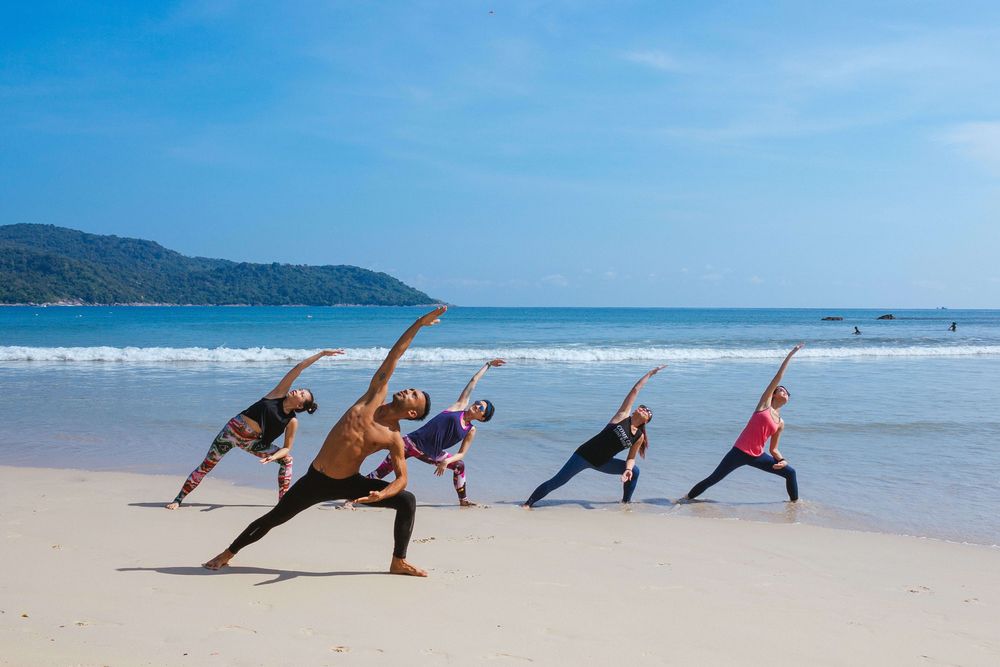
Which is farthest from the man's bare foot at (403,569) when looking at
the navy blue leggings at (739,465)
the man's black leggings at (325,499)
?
the navy blue leggings at (739,465)

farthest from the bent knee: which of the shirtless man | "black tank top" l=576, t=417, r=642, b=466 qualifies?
"black tank top" l=576, t=417, r=642, b=466

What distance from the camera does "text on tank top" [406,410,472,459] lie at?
8383 millimetres

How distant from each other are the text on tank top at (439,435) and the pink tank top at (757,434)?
3186 mm

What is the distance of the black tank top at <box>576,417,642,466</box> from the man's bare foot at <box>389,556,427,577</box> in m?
3.47

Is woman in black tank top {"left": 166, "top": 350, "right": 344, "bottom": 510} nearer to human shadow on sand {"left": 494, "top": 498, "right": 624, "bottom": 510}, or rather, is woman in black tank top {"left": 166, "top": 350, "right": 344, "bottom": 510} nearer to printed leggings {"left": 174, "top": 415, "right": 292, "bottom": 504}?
printed leggings {"left": 174, "top": 415, "right": 292, "bottom": 504}

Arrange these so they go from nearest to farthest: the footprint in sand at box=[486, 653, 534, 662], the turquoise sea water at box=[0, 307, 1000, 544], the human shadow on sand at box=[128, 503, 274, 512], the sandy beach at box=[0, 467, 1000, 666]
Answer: the footprint in sand at box=[486, 653, 534, 662], the sandy beach at box=[0, 467, 1000, 666], the human shadow on sand at box=[128, 503, 274, 512], the turquoise sea water at box=[0, 307, 1000, 544]

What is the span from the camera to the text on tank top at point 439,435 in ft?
27.5

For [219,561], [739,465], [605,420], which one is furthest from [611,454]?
[605,420]

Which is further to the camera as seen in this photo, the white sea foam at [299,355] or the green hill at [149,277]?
the green hill at [149,277]

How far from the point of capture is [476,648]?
4.23 m

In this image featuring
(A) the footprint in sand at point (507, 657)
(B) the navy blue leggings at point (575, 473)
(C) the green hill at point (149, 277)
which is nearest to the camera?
(A) the footprint in sand at point (507, 657)

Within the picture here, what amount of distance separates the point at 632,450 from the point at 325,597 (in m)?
4.51

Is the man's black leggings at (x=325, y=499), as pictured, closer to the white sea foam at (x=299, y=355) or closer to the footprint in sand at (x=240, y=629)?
the footprint in sand at (x=240, y=629)

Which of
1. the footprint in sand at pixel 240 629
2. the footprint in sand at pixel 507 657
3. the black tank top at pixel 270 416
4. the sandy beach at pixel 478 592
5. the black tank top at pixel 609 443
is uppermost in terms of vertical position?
the black tank top at pixel 270 416
